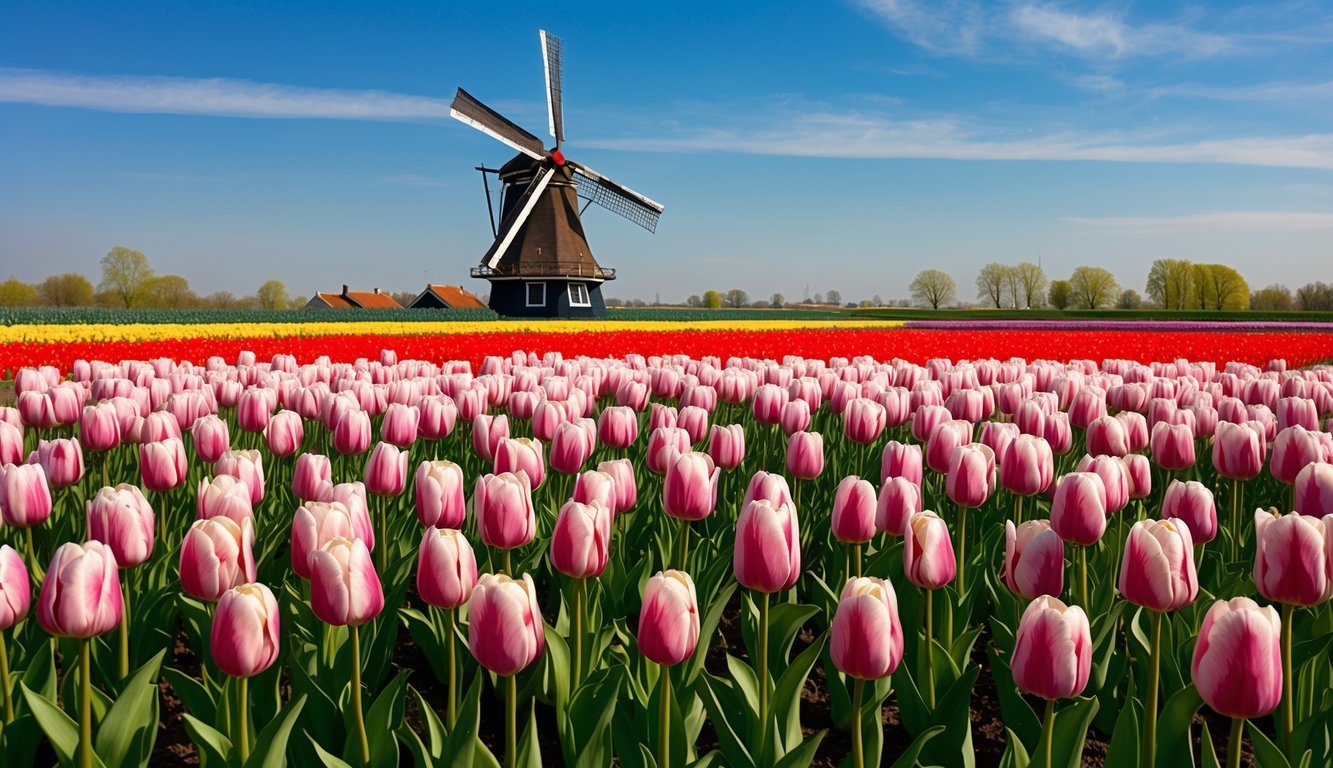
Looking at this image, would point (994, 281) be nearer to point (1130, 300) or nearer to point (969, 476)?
point (1130, 300)

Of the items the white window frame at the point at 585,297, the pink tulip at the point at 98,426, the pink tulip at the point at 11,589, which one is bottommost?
the pink tulip at the point at 11,589

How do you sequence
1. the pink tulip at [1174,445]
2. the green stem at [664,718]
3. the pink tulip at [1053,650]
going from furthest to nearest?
1. the pink tulip at [1174,445]
2. the green stem at [664,718]
3. the pink tulip at [1053,650]

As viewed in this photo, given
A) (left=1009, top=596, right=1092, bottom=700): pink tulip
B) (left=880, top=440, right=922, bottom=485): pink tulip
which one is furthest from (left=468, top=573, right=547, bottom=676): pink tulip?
(left=880, top=440, right=922, bottom=485): pink tulip

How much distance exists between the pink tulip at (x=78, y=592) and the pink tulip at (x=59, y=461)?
1.98 metres

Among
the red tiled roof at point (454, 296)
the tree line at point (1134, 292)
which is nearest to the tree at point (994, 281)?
the tree line at point (1134, 292)

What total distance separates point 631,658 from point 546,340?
44.2ft

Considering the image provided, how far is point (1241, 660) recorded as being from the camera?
186cm

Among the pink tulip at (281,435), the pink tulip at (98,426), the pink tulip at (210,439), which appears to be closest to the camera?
the pink tulip at (210,439)

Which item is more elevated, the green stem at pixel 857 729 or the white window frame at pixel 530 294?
the white window frame at pixel 530 294

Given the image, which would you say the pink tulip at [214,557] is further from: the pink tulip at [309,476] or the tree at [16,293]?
the tree at [16,293]

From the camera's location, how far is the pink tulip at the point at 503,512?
8.94 feet

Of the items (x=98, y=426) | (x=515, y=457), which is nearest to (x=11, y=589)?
(x=515, y=457)

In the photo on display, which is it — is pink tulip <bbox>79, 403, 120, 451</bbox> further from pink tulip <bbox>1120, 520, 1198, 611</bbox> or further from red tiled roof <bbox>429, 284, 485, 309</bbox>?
red tiled roof <bbox>429, 284, 485, 309</bbox>

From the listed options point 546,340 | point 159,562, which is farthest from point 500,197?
point 159,562
